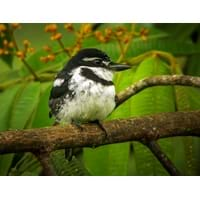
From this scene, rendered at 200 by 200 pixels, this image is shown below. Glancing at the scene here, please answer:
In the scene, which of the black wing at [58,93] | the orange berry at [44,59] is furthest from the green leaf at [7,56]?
the black wing at [58,93]

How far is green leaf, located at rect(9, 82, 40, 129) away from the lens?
1.94 m

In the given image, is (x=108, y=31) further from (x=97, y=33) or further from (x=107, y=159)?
(x=107, y=159)

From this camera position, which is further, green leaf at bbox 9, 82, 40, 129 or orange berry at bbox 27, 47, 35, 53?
orange berry at bbox 27, 47, 35, 53

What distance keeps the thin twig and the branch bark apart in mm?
21

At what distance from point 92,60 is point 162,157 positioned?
39 cm

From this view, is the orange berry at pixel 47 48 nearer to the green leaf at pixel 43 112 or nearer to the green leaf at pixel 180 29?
the green leaf at pixel 43 112

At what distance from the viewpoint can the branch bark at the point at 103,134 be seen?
1.68m

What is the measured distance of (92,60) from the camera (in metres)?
1.92

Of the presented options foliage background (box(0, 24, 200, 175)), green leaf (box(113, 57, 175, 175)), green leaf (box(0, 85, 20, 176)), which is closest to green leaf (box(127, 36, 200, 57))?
foliage background (box(0, 24, 200, 175))

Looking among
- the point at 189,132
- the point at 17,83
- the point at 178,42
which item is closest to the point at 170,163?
the point at 189,132

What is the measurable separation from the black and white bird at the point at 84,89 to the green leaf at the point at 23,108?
0.07m

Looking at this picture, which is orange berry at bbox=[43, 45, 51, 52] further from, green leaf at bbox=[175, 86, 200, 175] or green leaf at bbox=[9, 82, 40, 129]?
green leaf at bbox=[175, 86, 200, 175]
